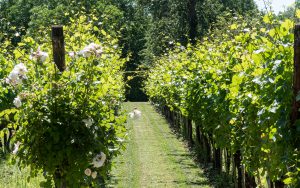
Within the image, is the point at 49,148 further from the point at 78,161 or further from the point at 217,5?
the point at 217,5

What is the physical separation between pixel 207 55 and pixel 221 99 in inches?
112

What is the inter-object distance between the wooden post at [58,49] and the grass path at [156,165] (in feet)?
7.60

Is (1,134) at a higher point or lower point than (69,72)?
lower

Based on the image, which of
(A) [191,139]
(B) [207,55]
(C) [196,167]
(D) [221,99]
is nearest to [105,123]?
(D) [221,99]

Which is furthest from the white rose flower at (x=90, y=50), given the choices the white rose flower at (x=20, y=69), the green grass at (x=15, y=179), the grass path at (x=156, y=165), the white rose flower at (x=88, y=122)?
the green grass at (x=15, y=179)

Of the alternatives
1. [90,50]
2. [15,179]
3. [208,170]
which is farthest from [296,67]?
[208,170]

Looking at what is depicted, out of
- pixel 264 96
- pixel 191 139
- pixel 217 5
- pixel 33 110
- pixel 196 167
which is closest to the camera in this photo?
pixel 264 96

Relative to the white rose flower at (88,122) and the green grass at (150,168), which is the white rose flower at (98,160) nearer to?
the white rose flower at (88,122)

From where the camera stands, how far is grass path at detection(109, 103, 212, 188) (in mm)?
10656

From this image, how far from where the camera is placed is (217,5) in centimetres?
3553

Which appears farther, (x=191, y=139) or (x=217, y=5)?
(x=217, y=5)

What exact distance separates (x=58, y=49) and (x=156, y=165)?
7.99m

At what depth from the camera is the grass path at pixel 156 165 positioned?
1066cm

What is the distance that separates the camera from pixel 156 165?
1295 cm
